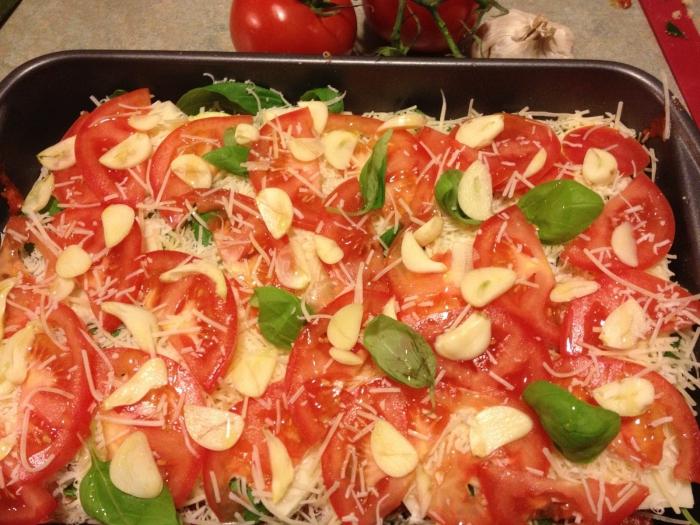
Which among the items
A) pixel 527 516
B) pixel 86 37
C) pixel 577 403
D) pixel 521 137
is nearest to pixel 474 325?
pixel 577 403

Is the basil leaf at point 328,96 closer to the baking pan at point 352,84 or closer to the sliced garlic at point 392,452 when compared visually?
the baking pan at point 352,84

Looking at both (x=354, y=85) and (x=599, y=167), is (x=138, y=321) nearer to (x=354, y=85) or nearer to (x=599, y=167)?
(x=354, y=85)

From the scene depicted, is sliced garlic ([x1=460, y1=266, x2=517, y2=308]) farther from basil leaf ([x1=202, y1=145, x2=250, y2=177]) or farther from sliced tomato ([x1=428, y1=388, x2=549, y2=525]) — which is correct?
basil leaf ([x1=202, y1=145, x2=250, y2=177])

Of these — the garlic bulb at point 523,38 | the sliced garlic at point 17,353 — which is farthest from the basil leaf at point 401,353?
the garlic bulb at point 523,38

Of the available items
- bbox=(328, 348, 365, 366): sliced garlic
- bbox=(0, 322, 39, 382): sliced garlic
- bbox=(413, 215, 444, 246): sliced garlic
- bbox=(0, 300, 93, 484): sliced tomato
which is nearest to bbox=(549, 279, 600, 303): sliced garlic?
bbox=(413, 215, 444, 246): sliced garlic

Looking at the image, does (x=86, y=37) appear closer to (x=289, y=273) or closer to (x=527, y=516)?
(x=289, y=273)
